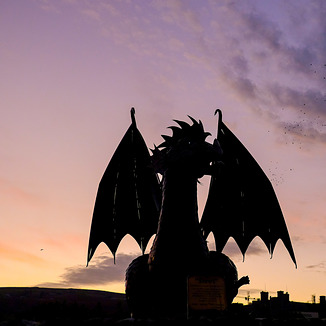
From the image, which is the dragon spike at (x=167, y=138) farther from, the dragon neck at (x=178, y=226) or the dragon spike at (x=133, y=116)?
the dragon spike at (x=133, y=116)

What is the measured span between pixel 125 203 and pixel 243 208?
2374 mm

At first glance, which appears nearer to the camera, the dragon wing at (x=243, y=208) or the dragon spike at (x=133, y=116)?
the dragon wing at (x=243, y=208)

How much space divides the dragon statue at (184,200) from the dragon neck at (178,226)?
16mm

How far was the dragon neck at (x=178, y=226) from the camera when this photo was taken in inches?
266

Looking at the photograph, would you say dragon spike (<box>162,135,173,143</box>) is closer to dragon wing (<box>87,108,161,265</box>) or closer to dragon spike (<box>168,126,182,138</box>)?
dragon spike (<box>168,126,182,138</box>)

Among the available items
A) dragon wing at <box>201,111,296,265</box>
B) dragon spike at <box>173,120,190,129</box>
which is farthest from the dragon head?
dragon wing at <box>201,111,296,265</box>

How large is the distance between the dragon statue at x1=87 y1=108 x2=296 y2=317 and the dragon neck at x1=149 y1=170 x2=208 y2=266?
0.6 inches

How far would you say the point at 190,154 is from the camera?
7234 millimetres

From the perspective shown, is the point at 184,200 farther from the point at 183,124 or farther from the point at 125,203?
the point at 125,203

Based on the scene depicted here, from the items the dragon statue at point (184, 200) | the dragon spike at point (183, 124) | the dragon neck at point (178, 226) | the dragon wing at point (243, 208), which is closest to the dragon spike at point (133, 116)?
the dragon statue at point (184, 200)

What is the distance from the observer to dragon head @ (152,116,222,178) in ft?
23.8

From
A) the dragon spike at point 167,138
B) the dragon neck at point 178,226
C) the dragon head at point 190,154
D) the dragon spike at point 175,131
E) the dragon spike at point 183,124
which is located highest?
the dragon spike at point 183,124

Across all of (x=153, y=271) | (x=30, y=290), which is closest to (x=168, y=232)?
(x=153, y=271)

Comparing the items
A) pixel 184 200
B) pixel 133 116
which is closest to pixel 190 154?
pixel 184 200
